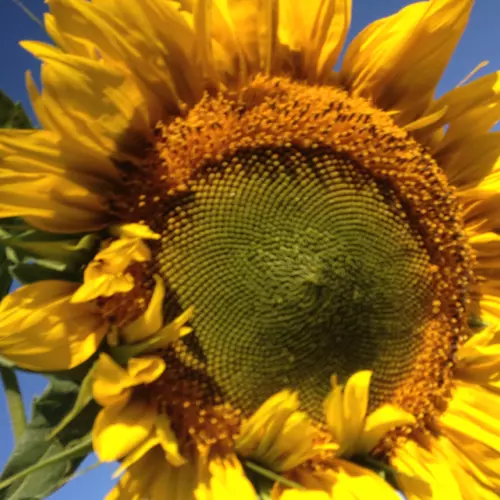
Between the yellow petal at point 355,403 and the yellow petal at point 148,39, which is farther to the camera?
the yellow petal at point 355,403

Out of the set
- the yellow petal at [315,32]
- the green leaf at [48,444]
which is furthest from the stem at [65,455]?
the yellow petal at [315,32]

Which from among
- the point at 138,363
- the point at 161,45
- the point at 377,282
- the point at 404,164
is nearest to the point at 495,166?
the point at 404,164

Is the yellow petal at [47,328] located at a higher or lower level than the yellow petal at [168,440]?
higher

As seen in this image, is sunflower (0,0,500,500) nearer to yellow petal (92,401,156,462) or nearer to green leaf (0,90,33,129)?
yellow petal (92,401,156,462)

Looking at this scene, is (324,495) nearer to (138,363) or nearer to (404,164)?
(138,363)

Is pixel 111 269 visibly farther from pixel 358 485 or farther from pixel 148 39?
pixel 358 485

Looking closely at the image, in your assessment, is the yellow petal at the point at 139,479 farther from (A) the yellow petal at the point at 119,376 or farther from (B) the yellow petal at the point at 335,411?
(B) the yellow petal at the point at 335,411
